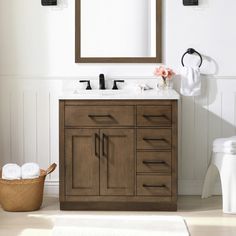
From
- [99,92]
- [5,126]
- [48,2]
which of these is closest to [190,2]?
[99,92]

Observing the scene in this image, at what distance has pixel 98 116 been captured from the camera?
452 centimetres

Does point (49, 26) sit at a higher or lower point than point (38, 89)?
higher

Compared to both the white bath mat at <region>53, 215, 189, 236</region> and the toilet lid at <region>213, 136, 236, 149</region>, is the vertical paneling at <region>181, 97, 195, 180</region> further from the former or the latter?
the white bath mat at <region>53, 215, 189, 236</region>

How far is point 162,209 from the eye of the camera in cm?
457

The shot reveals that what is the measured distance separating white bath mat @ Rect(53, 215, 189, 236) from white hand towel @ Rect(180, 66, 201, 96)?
1.04 metres

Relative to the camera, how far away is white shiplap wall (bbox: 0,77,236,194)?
5051 millimetres

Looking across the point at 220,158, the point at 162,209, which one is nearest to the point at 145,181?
the point at 162,209

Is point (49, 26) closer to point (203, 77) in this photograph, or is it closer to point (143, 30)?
point (143, 30)

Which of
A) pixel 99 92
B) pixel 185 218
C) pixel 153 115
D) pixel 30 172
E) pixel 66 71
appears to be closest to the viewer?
pixel 185 218

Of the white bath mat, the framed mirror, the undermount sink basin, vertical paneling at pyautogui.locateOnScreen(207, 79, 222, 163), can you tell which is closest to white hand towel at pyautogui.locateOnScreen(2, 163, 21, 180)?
the white bath mat

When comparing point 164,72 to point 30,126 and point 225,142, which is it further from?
point 30,126

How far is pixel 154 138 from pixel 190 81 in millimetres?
657

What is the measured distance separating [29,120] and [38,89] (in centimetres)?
25

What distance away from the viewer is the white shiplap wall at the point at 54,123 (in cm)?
505
